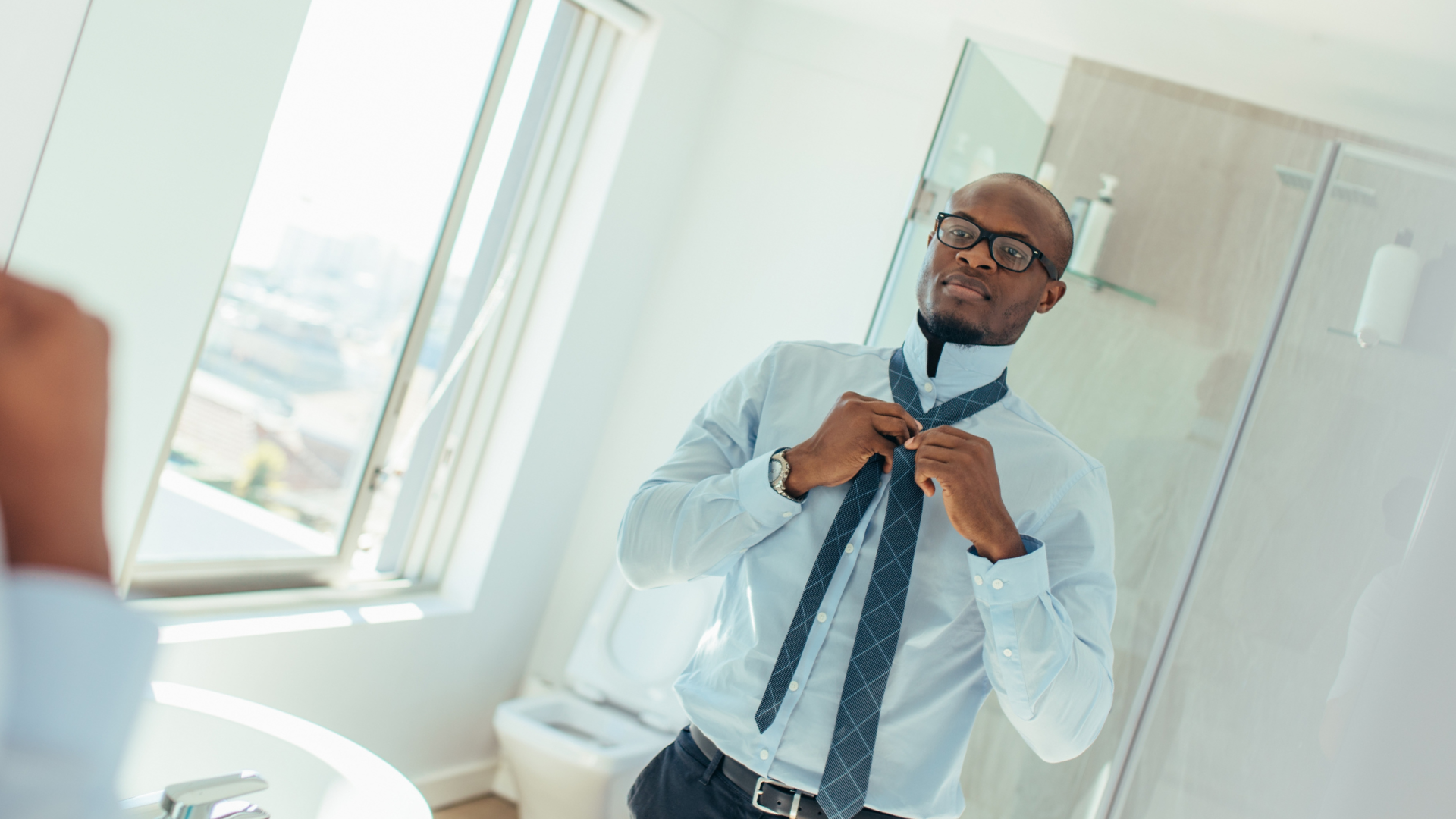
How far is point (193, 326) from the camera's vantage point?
1633 millimetres

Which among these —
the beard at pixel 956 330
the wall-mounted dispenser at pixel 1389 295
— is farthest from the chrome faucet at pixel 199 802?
the wall-mounted dispenser at pixel 1389 295

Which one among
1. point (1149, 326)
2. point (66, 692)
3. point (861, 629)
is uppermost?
point (1149, 326)

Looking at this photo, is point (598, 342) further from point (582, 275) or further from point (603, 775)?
Result: point (603, 775)

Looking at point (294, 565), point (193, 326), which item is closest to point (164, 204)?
point (193, 326)

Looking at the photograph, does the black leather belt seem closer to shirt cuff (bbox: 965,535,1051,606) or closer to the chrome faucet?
shirt cuff (bbox: 965,535,1051,606)

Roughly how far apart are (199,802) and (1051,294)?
1133 millimetres

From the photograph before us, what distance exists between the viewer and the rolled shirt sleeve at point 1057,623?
1.03 metres

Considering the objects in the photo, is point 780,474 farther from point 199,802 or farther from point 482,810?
point 482,810

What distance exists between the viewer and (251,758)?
119 cm

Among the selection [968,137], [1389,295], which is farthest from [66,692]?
[968,137]

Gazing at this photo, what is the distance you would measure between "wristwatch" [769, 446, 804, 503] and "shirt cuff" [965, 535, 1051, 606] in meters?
0.23

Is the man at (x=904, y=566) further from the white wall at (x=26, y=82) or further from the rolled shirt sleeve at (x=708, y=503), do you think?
the white wall at (x=26, y=82)

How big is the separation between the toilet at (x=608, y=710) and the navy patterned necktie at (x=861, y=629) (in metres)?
1.13

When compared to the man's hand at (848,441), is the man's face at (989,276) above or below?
above
